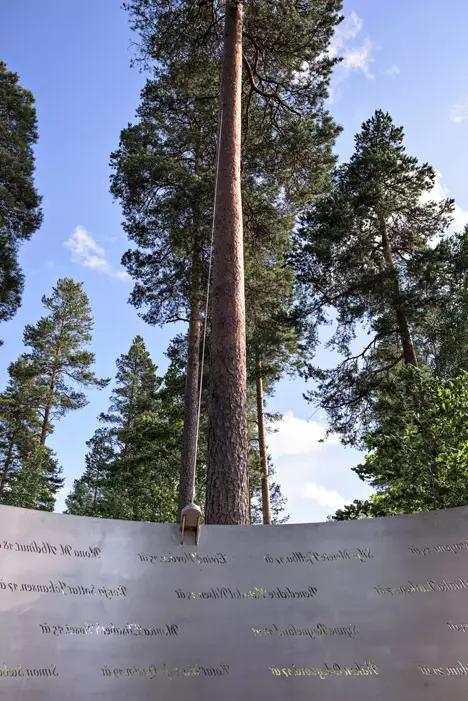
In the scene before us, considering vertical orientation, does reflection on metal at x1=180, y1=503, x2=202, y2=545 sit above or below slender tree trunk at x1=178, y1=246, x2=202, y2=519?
below

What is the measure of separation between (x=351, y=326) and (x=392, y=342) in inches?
45.5

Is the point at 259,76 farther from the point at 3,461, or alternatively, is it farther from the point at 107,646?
the point at 3,461

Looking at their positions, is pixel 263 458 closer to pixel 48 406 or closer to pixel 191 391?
pixel 191 391

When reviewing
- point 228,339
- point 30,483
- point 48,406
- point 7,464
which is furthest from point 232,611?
point 7,464

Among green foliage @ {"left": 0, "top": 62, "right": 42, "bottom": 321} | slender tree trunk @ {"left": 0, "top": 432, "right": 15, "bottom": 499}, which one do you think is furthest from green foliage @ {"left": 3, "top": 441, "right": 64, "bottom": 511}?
green foliage @ {"left": 0, "top": 62, "right": 42, "bottom": 321}

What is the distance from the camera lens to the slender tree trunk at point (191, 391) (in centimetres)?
1058

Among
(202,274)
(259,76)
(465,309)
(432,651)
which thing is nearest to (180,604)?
(432,651)

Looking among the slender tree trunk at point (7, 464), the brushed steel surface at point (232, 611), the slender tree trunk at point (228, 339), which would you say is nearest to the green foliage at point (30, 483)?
the slender tree trunk at point (7, 464)

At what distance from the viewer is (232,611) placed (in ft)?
8.39

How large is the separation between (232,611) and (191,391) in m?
8.75

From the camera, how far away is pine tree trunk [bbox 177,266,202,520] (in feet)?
34.6

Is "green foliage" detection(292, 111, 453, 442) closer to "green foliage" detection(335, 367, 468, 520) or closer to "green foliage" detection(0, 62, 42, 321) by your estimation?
"green foliage" detection(335, 367, 468, 520)

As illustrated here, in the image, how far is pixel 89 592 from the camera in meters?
2.45

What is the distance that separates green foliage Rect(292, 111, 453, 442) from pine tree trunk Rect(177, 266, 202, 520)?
329cm
